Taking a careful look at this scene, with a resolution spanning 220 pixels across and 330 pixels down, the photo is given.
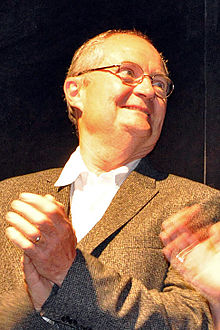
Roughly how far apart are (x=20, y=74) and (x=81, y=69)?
1.09ft

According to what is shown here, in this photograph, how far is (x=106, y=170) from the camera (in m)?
1.51

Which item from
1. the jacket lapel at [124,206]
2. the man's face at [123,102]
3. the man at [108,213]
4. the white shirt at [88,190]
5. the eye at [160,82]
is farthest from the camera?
the eye at [160,82]

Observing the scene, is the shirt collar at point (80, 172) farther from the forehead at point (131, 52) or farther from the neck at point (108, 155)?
the forehead at point (131, 52)

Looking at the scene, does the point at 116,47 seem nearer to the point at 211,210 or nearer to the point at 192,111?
the point at 192,111

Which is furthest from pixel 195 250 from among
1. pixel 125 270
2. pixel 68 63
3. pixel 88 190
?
pixel 68 63

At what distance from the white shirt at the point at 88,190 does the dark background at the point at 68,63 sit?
1.29 feet

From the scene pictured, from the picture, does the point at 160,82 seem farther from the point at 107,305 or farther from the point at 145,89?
the point at 107,305

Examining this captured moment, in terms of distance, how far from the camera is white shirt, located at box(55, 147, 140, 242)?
1353mm

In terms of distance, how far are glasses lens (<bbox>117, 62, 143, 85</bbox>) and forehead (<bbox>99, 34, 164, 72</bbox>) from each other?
0.05 ft

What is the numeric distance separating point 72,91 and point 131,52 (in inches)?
10.2

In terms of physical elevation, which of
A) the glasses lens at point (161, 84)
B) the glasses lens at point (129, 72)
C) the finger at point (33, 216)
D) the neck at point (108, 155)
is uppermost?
the glasses lens at point (129, 72)

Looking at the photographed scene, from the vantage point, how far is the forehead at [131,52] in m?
1.54

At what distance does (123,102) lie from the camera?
150 centimetres

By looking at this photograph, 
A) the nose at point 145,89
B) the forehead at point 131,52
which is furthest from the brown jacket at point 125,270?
the forehead at point 131,52
